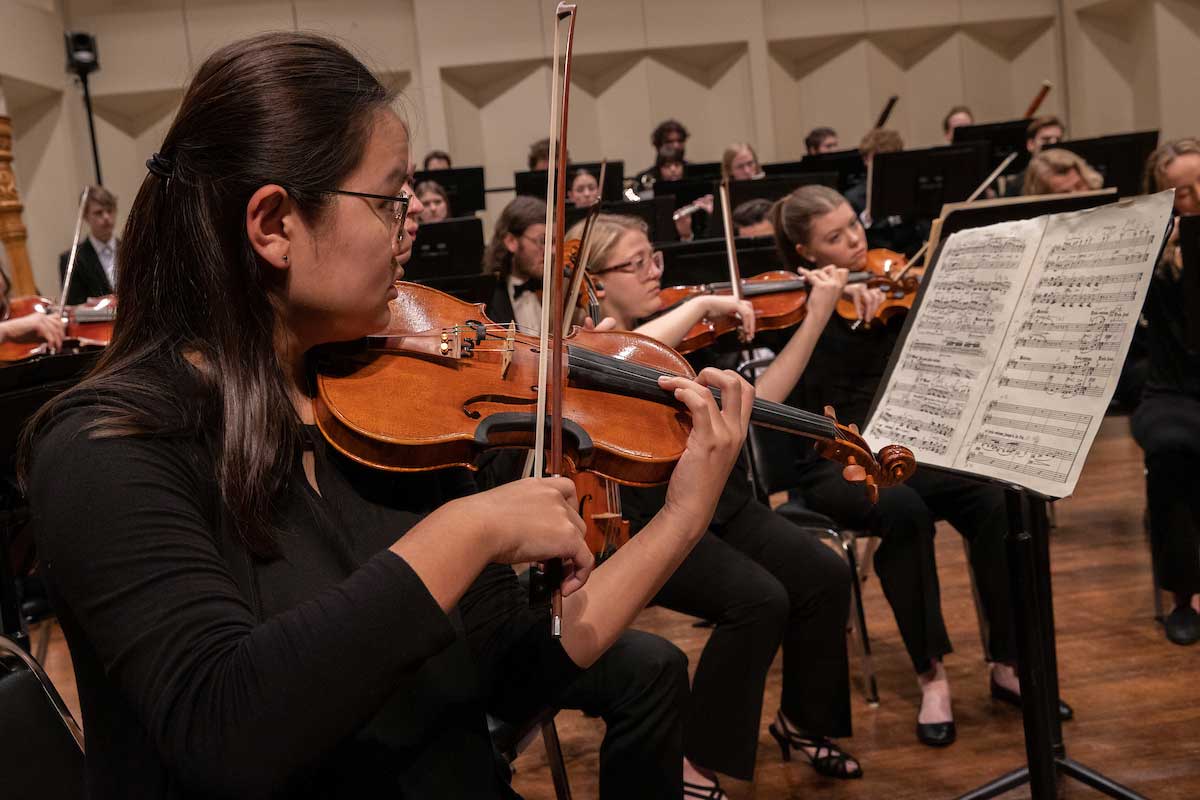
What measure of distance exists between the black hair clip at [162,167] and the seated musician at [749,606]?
3.87 ft

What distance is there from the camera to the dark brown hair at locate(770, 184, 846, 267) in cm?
314

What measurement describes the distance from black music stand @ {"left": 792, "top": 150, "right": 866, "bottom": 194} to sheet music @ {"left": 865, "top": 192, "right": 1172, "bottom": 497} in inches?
188

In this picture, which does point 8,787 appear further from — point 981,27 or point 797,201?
point 981,27

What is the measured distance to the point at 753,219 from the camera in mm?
4398

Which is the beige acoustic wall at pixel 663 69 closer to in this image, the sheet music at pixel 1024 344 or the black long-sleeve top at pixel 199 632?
the sheet music at pixel 1024 344

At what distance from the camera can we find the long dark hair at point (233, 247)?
92 cm

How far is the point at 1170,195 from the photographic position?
1.41m

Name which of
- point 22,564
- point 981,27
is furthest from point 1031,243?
point 981,27

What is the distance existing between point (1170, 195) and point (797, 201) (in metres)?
1.79

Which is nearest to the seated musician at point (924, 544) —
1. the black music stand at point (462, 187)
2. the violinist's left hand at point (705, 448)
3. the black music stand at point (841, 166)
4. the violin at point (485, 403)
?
the violin at point (485, 403)

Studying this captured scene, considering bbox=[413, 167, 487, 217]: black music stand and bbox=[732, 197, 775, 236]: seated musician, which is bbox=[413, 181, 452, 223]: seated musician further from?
bbox=[732, 197, 775, 236]: seated musician

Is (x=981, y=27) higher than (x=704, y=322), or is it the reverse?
(x=981, y=27)

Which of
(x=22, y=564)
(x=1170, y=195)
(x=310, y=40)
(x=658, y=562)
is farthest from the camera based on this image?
(x=22, y=564)

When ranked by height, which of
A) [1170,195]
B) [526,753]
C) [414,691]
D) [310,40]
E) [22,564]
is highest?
[310,40]
